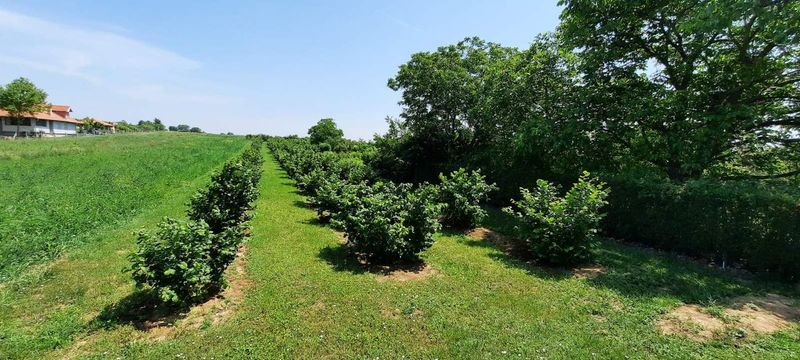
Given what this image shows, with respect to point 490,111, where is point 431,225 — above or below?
below

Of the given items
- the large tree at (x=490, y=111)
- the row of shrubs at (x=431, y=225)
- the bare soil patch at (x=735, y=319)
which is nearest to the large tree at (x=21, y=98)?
the large tree at (x=490, y=111)

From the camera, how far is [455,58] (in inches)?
763

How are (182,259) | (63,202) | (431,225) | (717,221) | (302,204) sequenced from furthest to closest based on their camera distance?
(302,204) < (63,202) < (717,221) < (431,225) < (182,259)

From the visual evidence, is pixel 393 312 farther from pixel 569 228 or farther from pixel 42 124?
pixel 42 124

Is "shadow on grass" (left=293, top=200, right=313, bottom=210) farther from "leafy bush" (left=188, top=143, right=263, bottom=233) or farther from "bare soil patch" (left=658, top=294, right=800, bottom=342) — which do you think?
"bare soil patch" (left=658, top=294, right=800, bottom=342)

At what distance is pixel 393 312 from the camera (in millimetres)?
5500

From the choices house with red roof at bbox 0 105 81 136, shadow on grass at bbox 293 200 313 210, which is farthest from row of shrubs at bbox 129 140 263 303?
house with red roof at bbox 0 105 81 136

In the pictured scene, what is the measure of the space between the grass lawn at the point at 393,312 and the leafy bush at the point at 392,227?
20.0 inches

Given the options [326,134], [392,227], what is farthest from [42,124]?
[392,227]

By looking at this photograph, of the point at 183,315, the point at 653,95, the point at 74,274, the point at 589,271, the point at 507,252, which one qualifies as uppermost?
the point at 653,95

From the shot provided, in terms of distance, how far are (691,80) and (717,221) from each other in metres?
5.58

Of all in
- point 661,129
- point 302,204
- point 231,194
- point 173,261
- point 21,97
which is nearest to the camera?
point 173,261

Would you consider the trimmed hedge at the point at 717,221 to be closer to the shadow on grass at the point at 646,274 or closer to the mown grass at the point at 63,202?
the shadow on grass at the point at 646,274

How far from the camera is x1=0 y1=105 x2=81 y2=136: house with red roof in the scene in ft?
189
